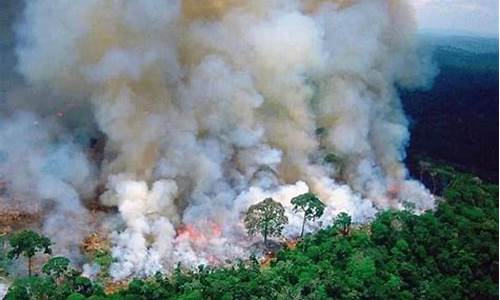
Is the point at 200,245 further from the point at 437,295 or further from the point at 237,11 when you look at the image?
the point at 237,11

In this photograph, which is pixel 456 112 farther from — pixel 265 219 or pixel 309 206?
pixel 265 219

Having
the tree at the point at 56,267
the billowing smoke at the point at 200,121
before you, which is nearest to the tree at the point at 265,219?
the billowing smoke at the point at 200,121

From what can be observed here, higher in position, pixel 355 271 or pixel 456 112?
pixel 456 112

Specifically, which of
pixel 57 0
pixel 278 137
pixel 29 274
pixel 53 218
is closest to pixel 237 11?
pixel 278 137

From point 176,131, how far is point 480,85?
27.9 ft

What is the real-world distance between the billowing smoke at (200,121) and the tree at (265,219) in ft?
1.86

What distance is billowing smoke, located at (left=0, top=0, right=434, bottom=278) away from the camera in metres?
16.9

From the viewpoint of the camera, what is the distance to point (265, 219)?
15.6 meters

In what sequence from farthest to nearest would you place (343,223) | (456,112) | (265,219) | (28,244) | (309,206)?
(456,112), (309,206), (343,223), (265,219), (28,244)

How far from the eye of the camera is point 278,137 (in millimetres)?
20719

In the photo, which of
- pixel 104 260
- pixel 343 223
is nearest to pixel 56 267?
pixel 104 260

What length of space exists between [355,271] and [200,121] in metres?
7.89

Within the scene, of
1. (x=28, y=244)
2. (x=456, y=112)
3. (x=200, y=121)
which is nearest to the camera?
Result: (x=28, y=244)

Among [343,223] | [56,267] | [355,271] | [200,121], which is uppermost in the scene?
[200,121]
